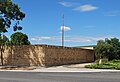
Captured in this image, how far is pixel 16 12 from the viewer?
Answer: 136ft

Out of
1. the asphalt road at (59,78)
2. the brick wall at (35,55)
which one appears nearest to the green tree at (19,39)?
the brick wall at (35,55)

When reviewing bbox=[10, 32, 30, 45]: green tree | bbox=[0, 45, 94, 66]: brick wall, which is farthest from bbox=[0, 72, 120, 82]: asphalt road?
bbox=[10, 32, 30, 45]: green tree

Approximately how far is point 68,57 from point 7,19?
1129 centimetres

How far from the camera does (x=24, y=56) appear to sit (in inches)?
1656

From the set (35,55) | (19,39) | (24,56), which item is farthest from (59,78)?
(19,39)

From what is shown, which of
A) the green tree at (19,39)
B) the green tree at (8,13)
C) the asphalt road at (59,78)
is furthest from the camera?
the green tree at (19,39)

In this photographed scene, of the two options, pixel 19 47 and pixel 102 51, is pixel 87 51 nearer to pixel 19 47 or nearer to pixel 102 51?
pixel 102 51

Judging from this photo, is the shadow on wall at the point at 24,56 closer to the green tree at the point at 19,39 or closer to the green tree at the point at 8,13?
the green tree at the point at 8,13

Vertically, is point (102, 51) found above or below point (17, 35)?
below

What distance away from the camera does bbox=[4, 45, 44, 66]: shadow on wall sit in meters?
41.2

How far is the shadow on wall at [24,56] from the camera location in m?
41.2

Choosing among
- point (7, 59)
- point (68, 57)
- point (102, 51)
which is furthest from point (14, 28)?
point (102, 51)

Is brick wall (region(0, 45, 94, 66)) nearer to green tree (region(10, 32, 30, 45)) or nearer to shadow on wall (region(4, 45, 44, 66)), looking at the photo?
shadow on wall (region(4, 45, 44, 66))

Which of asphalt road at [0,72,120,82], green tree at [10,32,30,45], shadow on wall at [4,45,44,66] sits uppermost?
green tree at [10,32,30,45]
